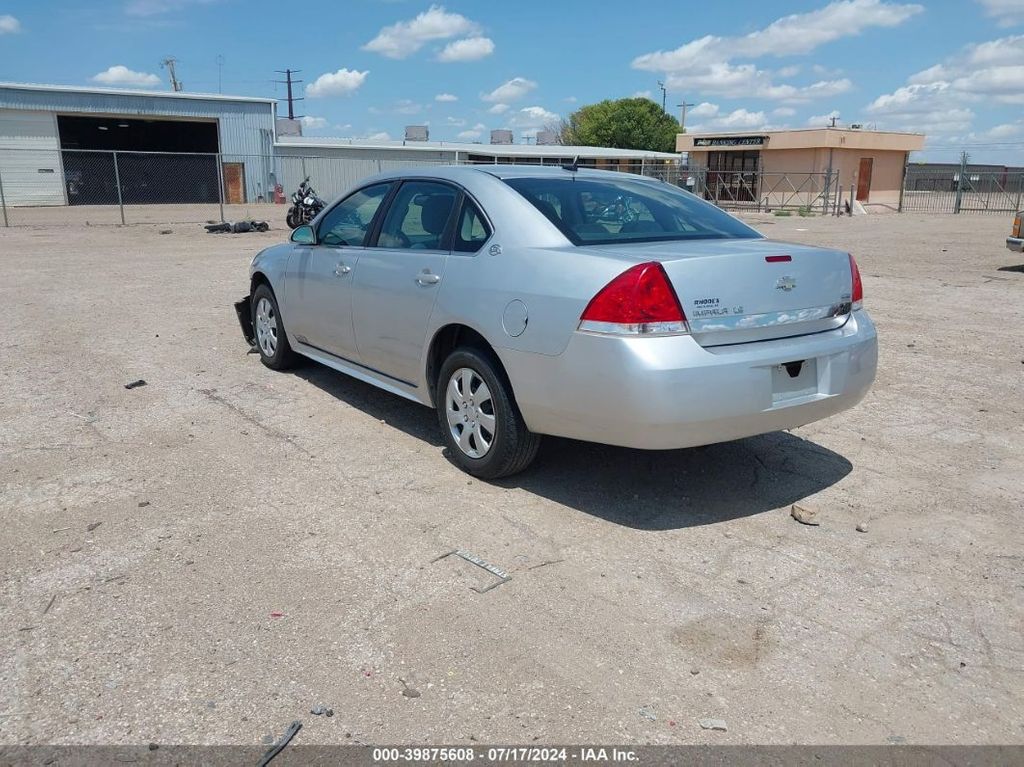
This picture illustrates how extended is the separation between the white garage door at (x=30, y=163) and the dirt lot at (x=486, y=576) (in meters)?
34.5

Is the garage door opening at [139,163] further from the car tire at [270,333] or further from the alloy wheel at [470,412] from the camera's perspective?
the alloy wheel at [470,412]

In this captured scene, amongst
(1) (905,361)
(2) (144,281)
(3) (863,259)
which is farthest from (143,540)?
(3) (863,259)

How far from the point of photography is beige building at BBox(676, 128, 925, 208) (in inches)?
1538

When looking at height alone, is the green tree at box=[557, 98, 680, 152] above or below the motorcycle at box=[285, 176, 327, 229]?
above

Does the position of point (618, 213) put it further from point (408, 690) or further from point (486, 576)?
point (408, 690)

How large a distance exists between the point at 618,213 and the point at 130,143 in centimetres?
4611

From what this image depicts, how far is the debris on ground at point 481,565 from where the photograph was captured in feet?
11.3

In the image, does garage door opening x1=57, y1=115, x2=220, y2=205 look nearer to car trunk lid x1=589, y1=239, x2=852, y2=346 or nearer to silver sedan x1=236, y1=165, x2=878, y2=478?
silver sedan x1=236, y1=165, x2=878, y2=478

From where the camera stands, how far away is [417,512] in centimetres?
416

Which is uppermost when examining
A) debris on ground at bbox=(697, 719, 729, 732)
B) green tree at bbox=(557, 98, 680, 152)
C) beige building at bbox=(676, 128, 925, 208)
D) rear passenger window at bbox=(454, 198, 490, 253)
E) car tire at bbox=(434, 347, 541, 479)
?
green tree at bbox=(557, 98, 680, 152)

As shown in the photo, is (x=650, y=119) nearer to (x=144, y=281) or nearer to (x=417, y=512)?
(x=144, y=281)

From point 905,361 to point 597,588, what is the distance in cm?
512

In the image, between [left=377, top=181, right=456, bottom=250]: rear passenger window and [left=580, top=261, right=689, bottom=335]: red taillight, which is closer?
[left=580, top=261, right=689, bottom=335]: red taillight

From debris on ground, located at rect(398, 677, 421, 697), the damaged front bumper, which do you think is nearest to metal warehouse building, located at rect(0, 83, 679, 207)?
the damaged front bumper
